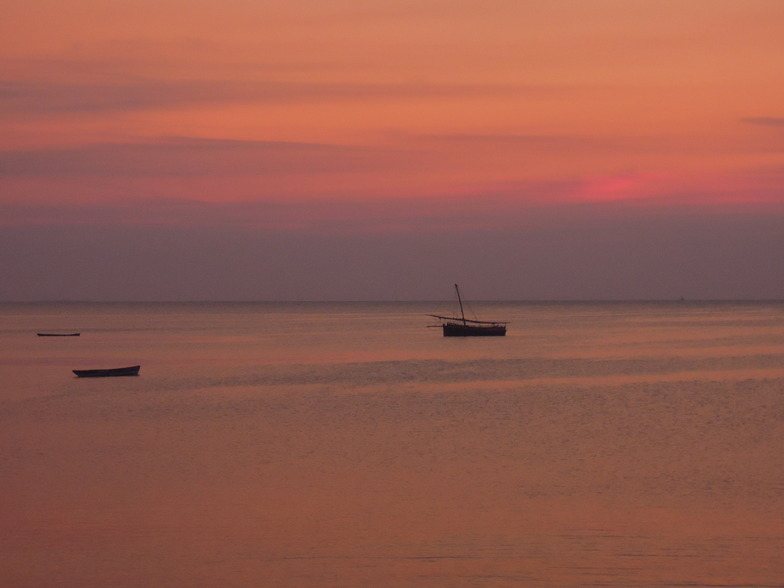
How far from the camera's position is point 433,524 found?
64.8ft

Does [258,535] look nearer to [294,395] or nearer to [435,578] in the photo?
[435,578]

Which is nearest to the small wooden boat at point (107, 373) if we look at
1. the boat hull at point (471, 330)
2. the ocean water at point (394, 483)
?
the ocean water at point (394, 483)

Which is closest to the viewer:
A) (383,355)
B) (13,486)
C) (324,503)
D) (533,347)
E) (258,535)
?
(258,535)

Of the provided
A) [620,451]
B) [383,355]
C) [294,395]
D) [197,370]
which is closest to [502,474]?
[620,451]

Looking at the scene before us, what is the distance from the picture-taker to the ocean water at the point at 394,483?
1709 centimetres

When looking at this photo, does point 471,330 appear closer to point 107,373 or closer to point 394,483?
point 107,373

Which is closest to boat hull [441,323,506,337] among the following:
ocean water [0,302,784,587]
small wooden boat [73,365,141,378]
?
small wooden boat [73,365,141,378]

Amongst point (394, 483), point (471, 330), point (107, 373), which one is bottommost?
point (394, 483)

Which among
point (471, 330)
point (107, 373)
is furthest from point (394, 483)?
point (471, 330)

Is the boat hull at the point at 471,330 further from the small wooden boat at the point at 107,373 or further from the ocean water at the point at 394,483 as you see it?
the ocean water at the point at 394,483

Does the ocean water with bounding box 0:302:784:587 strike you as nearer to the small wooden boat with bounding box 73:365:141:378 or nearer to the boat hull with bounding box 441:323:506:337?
the small wooden boat with bounding box 73:365:141:378

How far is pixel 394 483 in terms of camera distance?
78.9 feet

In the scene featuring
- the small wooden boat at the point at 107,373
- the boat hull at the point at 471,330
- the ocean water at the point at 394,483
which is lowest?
the ocean water at the point at 394,483

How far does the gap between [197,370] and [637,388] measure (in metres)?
27.7
